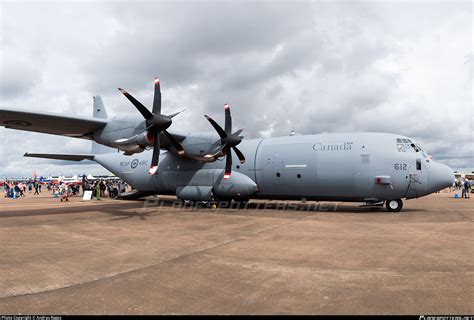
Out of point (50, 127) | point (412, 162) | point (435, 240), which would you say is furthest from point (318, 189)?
point (50, 127)

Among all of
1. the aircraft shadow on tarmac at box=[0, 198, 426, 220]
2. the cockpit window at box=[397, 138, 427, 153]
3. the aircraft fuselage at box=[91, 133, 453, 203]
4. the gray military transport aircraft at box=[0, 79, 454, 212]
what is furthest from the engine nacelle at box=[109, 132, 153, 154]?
the cockpit window at box=[397, 138, 427, 153]

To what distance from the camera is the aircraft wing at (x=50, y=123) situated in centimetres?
Answer: 1376

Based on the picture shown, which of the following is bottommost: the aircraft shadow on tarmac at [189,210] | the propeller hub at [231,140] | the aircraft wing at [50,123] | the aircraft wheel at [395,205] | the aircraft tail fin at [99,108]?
the aircraft shadow on tarmac at [189,210]

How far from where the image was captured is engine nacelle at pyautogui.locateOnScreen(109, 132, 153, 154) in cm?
1485

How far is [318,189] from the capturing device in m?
17.1

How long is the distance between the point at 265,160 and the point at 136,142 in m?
7.10

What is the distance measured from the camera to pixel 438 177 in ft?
51.3

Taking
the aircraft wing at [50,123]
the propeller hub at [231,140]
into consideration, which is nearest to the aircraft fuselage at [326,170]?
the propeller hub at [231,140]

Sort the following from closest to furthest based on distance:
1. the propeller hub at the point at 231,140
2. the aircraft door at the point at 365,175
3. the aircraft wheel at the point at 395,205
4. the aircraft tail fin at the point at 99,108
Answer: the aircraft door at the point at 365,175 → the aircraft wheel at the point at 395,205 → the propeller hub at the point at 231,140 → the aircraft tail fin at the point at 99,108

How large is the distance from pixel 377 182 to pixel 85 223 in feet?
42.3

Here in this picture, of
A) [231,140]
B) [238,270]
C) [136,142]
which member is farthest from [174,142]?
[238,270]

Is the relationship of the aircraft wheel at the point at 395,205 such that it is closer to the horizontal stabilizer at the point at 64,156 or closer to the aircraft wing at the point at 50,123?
the aircraft wing at the point at 50,123

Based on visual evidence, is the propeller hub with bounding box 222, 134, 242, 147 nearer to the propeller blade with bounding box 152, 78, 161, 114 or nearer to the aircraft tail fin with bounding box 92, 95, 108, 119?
the propeller blade with bounding box 152, 78, 161, 114

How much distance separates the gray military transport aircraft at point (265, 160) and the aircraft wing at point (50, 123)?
0.11 feet
